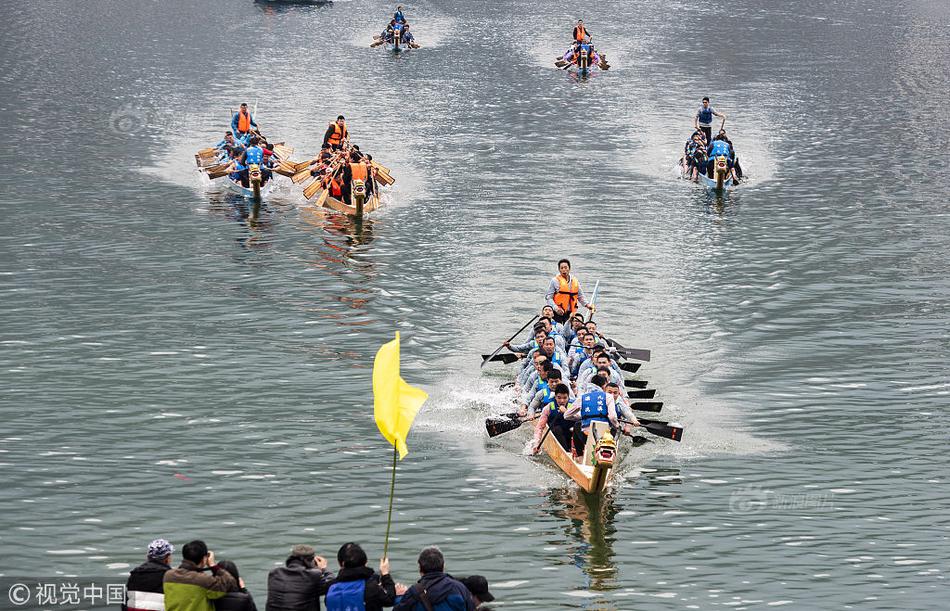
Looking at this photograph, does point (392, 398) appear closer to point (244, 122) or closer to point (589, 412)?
point (589, 412)

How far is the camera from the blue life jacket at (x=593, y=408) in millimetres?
30547

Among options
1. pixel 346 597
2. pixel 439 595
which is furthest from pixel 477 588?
pixel 346 597

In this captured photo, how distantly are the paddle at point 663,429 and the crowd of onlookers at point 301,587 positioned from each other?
49.5 ft

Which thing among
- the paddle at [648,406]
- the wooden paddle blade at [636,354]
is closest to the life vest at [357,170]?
the wooden paddle blade at [636,354]

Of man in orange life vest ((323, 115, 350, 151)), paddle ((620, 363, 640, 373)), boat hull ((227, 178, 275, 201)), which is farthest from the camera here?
man in orange life vest ((323, 115, 350, 151))

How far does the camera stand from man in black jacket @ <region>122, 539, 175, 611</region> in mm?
17016

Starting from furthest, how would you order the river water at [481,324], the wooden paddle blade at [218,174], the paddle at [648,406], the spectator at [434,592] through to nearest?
1. the wooden paddle blade at [218,174]
2. the paddle at [648,406]
3. the river water at [481,324]
4. the spectator at [434,592]

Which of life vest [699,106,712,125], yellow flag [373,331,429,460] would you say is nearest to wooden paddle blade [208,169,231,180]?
life vest [699,106,712,125]

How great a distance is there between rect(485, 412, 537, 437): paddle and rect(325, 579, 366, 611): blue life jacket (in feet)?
50.2

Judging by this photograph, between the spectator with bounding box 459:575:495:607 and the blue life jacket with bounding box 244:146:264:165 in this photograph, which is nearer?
the spectator with bounding box 459:575:495:607

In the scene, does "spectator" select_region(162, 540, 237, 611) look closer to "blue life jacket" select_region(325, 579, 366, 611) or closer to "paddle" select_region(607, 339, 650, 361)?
"blue life jacket" select_region(325, 579, 366, 611)

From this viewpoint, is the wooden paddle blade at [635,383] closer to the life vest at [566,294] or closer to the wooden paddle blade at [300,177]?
the life vest at [566,294]

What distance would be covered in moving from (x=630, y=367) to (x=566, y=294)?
3.33 metres

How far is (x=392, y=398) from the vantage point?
62.7ft
